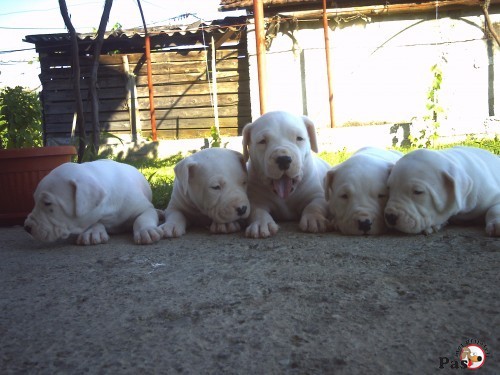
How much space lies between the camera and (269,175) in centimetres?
332

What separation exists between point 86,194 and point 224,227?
3.00 feet

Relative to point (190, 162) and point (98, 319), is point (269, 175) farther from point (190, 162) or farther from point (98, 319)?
point (98, 319)

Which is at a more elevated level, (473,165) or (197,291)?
(473,165)

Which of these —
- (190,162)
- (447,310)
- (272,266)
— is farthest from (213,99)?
(447,310)

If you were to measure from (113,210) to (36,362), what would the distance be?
1968mm

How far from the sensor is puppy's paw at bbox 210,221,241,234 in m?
3.41

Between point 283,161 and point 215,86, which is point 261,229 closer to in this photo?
point 283,161

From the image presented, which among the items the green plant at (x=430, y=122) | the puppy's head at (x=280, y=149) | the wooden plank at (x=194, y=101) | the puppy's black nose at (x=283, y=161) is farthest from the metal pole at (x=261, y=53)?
the puppy's black nose at (x=283, y=161)

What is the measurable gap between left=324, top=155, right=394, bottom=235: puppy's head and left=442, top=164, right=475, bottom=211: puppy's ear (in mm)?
382

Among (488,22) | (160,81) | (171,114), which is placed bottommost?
(171,114)

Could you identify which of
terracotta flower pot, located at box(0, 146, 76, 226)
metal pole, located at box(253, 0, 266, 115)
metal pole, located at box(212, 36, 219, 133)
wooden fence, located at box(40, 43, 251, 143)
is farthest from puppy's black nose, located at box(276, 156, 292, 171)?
wooden fence, located at box(40, 43, 251, 143)

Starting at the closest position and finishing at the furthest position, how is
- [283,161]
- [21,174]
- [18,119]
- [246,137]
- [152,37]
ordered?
[283,161], [246,137], [21,174], [18,119], [152,37]

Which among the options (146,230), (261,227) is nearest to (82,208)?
(146,230)

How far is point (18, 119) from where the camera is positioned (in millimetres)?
5777
